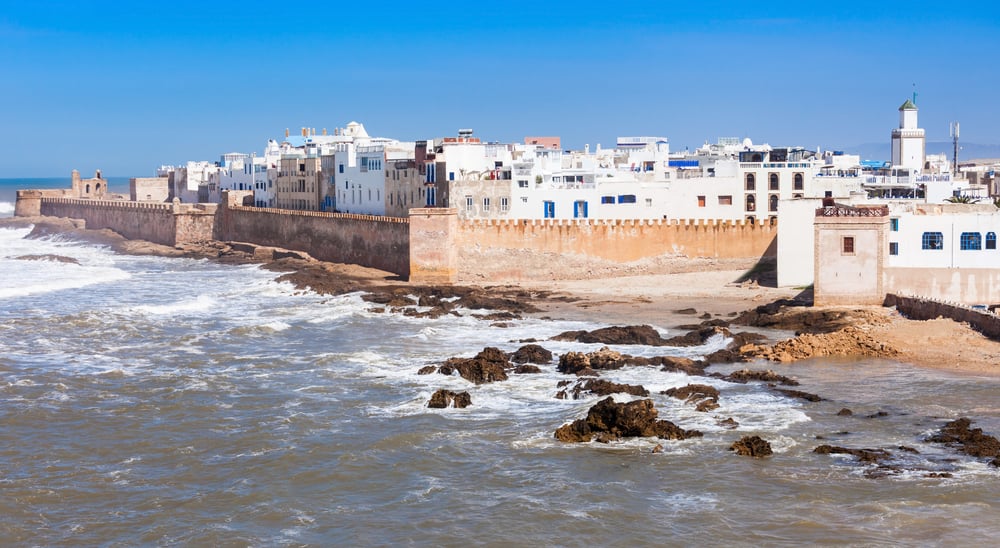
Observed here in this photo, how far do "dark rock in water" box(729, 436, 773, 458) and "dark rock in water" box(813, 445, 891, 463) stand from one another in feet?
2.30

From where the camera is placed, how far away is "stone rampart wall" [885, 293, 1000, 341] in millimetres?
23062

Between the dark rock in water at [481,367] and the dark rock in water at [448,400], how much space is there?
1583mm

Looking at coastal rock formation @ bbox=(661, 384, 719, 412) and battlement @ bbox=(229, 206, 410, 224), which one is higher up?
battlement @ bbox=(229, 206, 410, 224)

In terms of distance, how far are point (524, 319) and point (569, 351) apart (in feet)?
18.5

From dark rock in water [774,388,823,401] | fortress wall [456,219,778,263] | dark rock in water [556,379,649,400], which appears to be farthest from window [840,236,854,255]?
fortress wall [456,219,778,263]

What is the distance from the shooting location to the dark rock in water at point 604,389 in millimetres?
19734

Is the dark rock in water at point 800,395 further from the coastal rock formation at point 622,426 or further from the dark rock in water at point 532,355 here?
the dark rock in water at point 532,355

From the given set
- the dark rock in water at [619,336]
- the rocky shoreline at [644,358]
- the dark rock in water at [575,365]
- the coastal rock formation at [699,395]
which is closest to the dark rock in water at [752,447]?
the rocky shoreline at [644,358]

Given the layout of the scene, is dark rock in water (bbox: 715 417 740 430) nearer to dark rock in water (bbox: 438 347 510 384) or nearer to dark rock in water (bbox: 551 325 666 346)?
dark rock in water (bbox: 438 347 510 384)

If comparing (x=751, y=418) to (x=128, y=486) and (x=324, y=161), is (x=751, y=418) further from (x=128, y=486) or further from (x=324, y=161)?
(x=324, y=161)

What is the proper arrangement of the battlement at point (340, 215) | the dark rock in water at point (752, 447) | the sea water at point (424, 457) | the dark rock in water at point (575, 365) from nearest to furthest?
the sea water at point (424, 457), the dark rock in water at point (752, 447), the dark rock in water at point (575, 365), the battlement at point (340, 215)

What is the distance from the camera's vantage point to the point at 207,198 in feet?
237

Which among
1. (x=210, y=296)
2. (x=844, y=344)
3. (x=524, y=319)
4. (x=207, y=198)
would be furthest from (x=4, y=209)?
(x=844, y=344)

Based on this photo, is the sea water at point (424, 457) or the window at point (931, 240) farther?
the window at point (931, 240)
